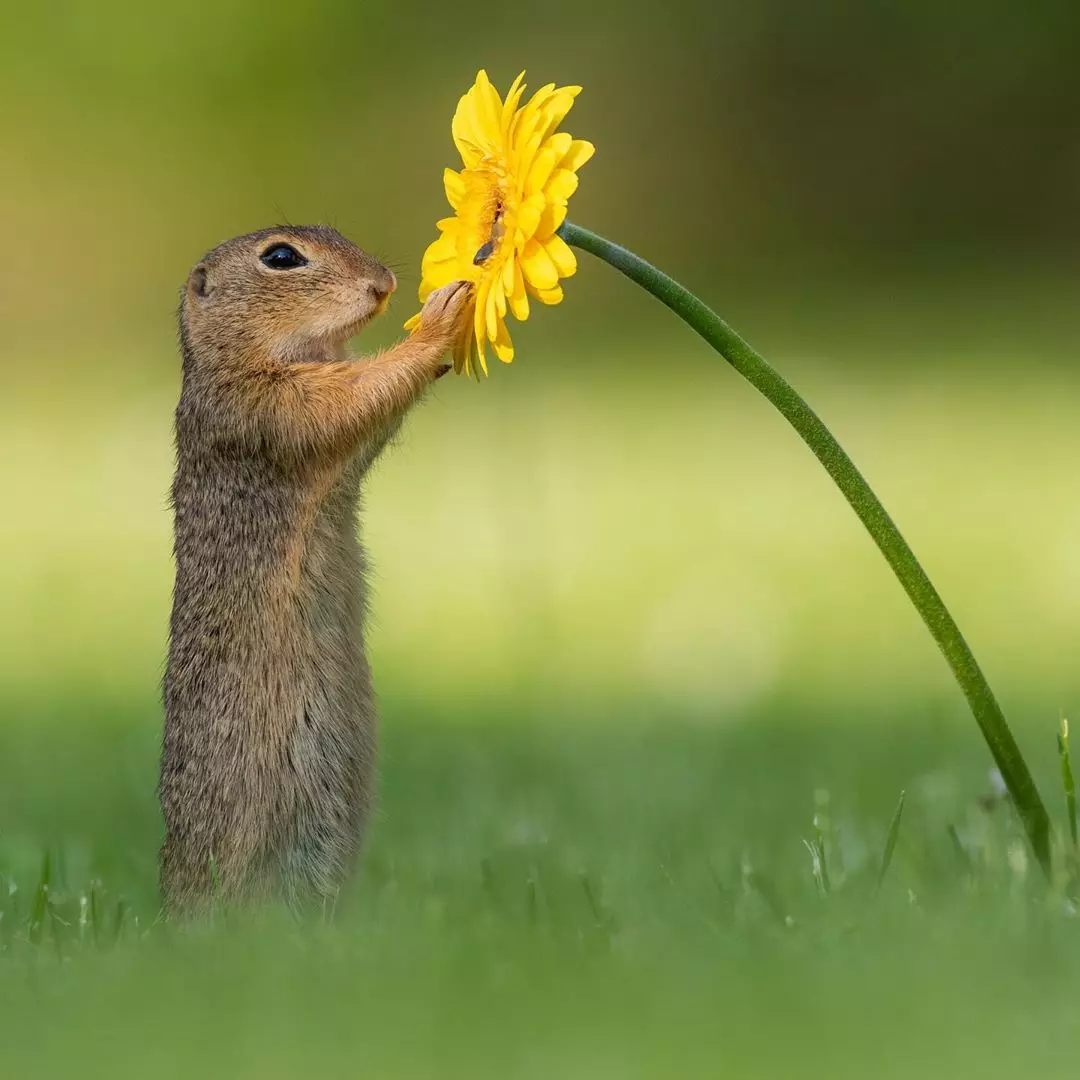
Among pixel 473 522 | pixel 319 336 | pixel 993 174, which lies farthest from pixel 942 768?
pixel 993 174

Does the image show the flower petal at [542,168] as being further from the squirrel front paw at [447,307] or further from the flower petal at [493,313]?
the squirrel front paw at [447,307]

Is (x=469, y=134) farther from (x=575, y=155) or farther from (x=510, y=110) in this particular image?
(x=575, y=155)

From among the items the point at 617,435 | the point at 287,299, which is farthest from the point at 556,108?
the point at 617,435

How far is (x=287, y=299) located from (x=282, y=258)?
133 millimetres

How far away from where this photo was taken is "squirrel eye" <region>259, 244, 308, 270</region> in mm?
4539

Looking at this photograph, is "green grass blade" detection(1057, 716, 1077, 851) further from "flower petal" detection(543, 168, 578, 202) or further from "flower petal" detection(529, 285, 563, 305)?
"flower petal" detection(543, 168, 578, 202)

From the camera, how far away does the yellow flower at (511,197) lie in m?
3.32

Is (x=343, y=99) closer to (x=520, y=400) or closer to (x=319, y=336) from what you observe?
(x=520, y=400)

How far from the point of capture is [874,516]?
3.36 m

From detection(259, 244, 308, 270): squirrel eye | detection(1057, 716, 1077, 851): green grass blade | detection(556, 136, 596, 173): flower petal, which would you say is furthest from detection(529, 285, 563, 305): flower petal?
detection(259, 244, 308, 270): squirrel eye

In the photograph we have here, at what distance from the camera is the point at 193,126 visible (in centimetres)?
1978

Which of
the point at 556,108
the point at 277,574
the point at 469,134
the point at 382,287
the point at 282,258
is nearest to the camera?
the point at 556,108

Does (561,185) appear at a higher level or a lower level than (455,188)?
lower

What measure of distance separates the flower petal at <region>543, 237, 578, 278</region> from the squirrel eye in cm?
131
